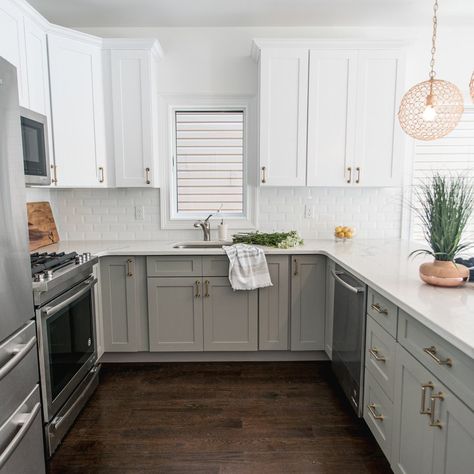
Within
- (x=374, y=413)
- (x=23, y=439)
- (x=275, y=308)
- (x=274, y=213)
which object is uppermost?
(x=274, y=213)

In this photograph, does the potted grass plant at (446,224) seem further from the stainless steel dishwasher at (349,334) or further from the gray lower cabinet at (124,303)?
the gray lower cabinet at (124,303)

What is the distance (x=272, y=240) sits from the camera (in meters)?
2.98

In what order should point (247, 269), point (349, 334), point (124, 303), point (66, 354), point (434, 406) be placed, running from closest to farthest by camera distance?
1. point (434, 406)
2. point (66, 354)
3. point (349, 334)
4. point (247, 269)
5. point (124, 303)

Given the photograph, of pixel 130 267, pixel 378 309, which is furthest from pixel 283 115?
pixel 378 309

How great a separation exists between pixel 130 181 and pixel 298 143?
57.3 inches

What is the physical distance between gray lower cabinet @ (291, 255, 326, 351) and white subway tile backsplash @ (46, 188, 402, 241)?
0.63 m

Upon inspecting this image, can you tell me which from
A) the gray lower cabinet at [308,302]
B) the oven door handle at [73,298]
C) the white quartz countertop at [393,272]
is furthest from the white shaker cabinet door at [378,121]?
the oven door handle at [73,298]

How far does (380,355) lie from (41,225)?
2.79 meters

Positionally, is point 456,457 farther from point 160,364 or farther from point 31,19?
point 31,19

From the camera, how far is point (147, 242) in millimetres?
3303

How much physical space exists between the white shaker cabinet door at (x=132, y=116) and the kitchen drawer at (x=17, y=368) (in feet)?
5.63

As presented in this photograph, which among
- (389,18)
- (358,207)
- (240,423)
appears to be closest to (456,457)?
(240,423)

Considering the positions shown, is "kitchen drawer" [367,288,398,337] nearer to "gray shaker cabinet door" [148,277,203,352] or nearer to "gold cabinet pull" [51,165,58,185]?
"gray shaker cabinet door" [148,277,203,352]

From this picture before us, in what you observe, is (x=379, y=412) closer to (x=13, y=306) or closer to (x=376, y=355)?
(x=376, y=355)
